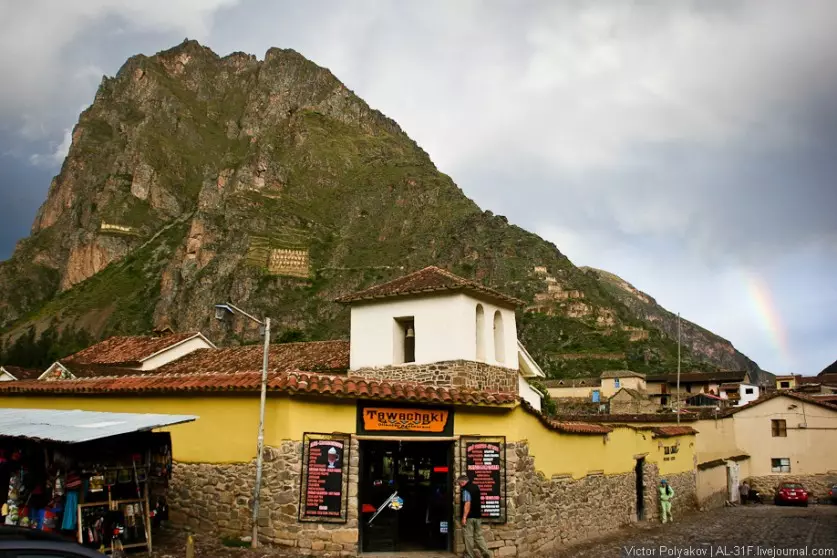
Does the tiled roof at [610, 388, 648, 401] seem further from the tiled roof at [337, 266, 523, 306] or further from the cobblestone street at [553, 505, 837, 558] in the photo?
the tiled roof at [337, 266, 523, 306]

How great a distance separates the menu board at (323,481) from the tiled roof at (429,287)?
7.20 m

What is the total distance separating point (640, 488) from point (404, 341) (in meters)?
10.5

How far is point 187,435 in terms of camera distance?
15.9m

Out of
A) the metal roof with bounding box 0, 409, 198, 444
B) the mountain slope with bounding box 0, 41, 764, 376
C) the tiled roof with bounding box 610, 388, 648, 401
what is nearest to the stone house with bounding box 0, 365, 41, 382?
the metal roof with bounding box 0, 409, 198, 444

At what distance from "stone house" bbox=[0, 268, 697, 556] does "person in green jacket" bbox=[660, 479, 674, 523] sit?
3616 mm

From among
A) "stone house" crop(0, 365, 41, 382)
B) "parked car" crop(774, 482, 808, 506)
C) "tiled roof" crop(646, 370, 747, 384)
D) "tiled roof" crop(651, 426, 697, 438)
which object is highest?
"tiled roof" crop(646, 370, 747, 384)

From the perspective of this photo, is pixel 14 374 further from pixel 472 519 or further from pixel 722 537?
pixel 722 537

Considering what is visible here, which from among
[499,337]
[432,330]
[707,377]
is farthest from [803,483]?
[707,377]

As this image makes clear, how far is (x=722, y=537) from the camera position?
71.1ft

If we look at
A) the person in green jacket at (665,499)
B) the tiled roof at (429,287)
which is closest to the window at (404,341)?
the tiled roof at (429,287)

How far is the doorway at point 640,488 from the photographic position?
80.6ft

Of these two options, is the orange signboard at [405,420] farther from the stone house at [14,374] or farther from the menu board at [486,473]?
the stone house at [14,374]

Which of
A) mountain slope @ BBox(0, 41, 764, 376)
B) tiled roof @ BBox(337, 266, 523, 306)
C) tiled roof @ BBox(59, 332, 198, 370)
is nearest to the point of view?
tiled roof @ BBox(337, 266, 523, 306)

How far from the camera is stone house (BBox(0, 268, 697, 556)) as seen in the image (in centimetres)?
1445
